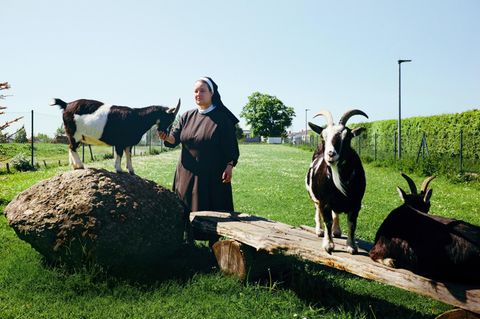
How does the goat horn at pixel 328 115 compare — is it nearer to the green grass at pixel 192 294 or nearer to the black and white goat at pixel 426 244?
the black and white goat at pixel 426 244

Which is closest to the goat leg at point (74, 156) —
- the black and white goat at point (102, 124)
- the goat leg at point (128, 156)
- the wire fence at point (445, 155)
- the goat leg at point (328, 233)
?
the black and white goat at point (102, 124)

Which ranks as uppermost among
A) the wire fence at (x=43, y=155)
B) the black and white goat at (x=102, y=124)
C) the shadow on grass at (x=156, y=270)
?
the black and white goat at (x=102, y=124)

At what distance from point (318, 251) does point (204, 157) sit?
2293 mm

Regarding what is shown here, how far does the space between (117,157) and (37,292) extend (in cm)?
186

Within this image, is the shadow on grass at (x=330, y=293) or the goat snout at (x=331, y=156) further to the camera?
the shadow on grass at (x=330, y=293)

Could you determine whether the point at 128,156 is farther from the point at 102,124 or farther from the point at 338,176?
the point at 338,176

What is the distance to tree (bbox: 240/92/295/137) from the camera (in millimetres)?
85938

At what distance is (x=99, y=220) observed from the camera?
510 centimetres

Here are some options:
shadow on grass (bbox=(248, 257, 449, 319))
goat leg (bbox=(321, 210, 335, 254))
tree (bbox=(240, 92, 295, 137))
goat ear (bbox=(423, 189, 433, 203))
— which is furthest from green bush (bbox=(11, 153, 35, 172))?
tree (bbox=(240, 92, 295, 137))

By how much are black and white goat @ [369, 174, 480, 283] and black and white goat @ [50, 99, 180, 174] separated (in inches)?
119

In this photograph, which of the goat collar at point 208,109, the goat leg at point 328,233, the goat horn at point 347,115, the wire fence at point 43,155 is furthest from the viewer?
the wire fence at point 43,155

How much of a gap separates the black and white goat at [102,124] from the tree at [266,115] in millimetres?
80778

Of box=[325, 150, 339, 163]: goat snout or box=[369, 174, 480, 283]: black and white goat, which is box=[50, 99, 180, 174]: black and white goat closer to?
box=[325, 150, 339, 163]: goat snout

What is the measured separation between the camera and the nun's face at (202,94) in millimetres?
5734
